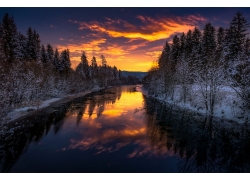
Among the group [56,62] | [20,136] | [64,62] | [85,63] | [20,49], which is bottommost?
[20,136]

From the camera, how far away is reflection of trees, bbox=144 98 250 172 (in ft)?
35.8

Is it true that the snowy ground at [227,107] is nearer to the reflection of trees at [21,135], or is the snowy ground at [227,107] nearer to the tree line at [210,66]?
the tree line at [210,66]

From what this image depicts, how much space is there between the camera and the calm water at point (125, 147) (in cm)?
1055

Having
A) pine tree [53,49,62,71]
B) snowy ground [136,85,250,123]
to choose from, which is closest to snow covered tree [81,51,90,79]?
pine tree [53,49,62,71]

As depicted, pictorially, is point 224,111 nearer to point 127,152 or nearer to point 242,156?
point 242,156

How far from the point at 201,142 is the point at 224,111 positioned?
11.2 meters

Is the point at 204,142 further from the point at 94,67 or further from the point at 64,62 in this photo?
the point at 94,67

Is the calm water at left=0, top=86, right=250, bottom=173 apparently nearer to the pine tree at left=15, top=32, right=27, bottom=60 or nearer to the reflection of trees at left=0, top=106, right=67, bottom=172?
the reflection of trees at left=0, top=106, right=67, bottom=172

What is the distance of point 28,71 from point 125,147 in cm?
2974

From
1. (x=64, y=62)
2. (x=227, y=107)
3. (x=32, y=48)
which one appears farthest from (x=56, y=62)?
(x=227, y=107)

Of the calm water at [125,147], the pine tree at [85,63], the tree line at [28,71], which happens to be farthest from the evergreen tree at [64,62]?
the calm water at [125,147]

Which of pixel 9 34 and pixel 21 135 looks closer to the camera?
pixel 21 135

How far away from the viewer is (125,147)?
44.2ft

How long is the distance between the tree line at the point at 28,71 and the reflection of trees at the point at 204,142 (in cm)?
1237
